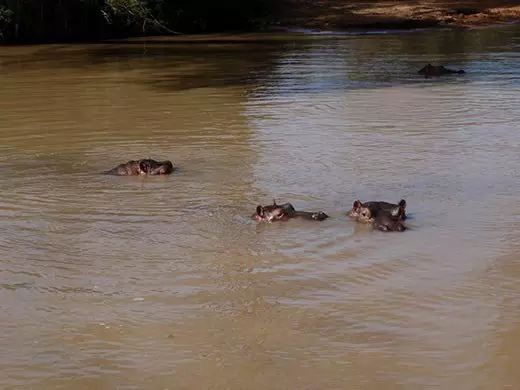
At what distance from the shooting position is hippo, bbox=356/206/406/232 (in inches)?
307

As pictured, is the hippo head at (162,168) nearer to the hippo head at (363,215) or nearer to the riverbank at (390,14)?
the hippo head at (363,215)

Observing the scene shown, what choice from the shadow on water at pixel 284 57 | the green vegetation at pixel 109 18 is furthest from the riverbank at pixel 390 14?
the shadow on water at pixel 284 57

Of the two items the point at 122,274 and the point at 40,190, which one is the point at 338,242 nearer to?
the point at 122,274

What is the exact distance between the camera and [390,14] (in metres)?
35.0

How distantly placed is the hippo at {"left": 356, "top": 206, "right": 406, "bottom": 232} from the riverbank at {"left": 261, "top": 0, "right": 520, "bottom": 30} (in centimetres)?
2505

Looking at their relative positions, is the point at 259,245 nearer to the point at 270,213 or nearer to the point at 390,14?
the point at 270,213

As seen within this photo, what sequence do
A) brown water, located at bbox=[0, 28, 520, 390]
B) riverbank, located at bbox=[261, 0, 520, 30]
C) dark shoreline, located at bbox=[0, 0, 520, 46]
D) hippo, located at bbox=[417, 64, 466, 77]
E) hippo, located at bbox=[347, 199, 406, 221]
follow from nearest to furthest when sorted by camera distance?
brown water, located at bbox=[0, 28, 520, 390] < hippo, located at bbox=[347, 199, 406, 221] < hippo, located at bbox=[417, 64, 466, 77] < dark shoreline, located at bbox=[0, 0, 520, 46] < riverbank, located at bbox=[261, 0, 520, 30]

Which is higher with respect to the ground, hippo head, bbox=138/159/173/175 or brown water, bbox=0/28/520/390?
hippo head, bbox=138/159/173/175

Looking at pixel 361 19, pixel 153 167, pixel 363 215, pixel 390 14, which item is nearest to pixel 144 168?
pixel 153 167

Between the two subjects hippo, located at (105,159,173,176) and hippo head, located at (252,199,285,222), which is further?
hippo, located at (105,159,173,176)

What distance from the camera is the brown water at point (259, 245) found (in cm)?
548

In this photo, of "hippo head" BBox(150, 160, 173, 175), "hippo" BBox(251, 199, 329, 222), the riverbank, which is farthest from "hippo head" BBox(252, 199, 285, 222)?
the riverbank

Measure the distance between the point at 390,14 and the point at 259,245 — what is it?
28425mm

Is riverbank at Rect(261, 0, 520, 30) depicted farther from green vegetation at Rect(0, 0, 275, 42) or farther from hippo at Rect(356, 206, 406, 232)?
hippo at Rect(356, 206, 406, 232)
